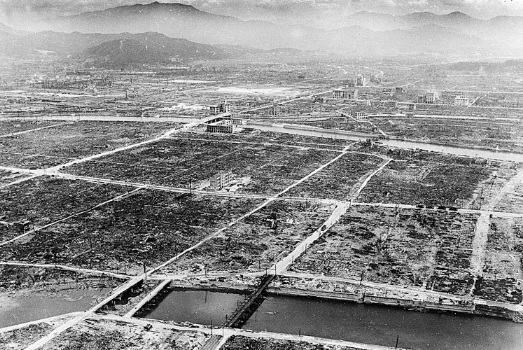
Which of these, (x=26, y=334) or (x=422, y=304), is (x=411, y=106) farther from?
(x=26, y=334)

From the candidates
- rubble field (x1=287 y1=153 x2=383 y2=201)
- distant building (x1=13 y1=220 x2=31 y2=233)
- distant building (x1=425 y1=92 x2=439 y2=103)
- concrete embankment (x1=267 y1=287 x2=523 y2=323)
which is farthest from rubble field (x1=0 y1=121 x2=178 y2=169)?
distant building (x1=425 y1=92 x2=439 y2=103)

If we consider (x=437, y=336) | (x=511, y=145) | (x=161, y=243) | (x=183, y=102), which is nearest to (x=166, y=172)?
(x=161, y=243)

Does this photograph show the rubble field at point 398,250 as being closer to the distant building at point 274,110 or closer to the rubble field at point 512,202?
the rubble field at point 512,202

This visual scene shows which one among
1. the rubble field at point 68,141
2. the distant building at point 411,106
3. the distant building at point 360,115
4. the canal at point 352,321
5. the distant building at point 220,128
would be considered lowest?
the canal at point 352,321

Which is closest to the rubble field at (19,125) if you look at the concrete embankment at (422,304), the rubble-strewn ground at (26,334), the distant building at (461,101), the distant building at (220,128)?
the distant building at (220,128)

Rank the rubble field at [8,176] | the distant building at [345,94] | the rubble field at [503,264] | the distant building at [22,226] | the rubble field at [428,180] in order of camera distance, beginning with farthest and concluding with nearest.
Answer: the distant building at [345,94]
the rubble field at [8,176]
the rubble field at [428,180]
the distant building at [22,226]
the rubble field at [503,264]

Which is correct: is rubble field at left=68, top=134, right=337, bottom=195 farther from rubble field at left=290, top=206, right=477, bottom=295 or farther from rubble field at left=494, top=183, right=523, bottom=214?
rubble field at left=494, top=183, right=523, bottom=214
